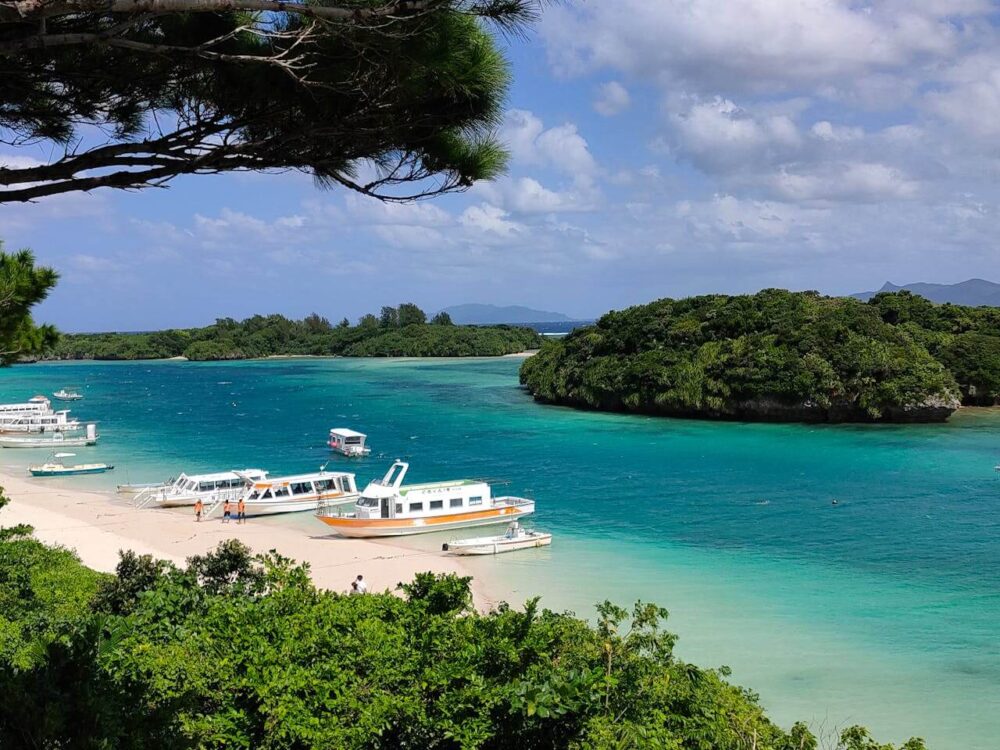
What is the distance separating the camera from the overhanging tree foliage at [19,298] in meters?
6.15

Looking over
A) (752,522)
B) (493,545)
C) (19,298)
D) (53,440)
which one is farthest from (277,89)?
(53,440)

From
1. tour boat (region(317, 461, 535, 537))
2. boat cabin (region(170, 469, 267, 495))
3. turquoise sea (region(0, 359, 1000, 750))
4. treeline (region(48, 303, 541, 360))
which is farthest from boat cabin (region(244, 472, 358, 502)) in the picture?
treeline (region(48, 303, 541, 360))

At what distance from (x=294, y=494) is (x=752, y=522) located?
16557 millimetres

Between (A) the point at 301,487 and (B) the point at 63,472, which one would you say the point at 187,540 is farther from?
(B) the point at 63,472

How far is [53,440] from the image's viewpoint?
4584 cm

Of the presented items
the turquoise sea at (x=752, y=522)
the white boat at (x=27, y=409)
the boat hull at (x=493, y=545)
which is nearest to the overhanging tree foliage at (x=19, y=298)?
the turquoise sea at (x=752, y=522)

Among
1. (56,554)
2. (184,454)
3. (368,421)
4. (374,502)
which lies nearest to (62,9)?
(56,554)

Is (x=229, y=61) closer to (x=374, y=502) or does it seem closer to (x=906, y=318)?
(x=374, y=502)

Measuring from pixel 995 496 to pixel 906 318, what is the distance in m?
36.4

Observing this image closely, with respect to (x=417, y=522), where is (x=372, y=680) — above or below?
above

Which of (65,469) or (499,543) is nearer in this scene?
(499,543)

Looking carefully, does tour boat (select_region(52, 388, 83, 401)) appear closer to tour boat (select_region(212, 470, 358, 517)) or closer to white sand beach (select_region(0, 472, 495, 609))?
white sand beach (select_region(0, 472, 495, 609))

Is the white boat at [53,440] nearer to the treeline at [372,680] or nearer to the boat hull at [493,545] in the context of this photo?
the boat hull at [493,545]

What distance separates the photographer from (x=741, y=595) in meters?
18.9
